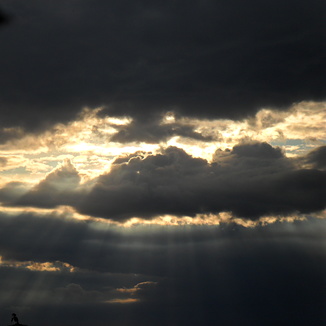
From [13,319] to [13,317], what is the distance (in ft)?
2.01

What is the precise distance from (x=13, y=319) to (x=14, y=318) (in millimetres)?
1274

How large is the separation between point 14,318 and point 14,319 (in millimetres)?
532

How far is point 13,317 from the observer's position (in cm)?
9388

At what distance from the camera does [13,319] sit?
94.0m

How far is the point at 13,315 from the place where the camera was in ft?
307

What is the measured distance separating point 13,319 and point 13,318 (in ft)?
1.01

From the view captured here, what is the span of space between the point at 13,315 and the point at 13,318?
1168 mm

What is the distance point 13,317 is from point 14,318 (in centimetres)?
96

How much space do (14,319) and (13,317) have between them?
721mm

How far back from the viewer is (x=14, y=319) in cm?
9344

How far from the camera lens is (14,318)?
9312 centimetres

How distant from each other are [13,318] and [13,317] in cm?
31
